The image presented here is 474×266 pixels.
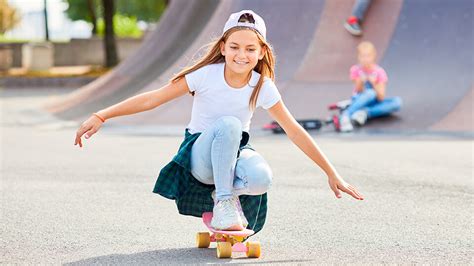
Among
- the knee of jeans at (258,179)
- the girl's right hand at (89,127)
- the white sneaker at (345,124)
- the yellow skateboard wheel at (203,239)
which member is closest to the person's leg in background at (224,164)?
the knee of jeans at (258,179)

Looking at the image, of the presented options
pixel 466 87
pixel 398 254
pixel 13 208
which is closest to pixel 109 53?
pixel 466 87

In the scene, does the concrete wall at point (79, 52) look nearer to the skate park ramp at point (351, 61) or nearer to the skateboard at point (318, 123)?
the skate park ramp at point (351, 61)

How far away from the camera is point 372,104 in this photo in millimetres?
11969

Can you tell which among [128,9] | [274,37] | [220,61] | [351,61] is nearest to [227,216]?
[220,61]

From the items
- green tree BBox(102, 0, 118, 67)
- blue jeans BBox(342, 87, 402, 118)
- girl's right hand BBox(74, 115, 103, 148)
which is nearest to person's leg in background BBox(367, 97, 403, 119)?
blue jeans BBox(342, 87, 402, 118)

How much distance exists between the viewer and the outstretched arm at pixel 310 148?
477 centimetres

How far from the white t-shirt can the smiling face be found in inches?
4.0

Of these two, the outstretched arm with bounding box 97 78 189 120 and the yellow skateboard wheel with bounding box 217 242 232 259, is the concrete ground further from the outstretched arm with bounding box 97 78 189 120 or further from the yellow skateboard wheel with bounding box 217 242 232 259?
the outstretched arm with bounding box 97 78 189 120

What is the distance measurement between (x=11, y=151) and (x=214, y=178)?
6.05m

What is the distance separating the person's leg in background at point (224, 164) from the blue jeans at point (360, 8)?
890cm

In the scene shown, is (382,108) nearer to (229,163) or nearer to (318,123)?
(318,123)

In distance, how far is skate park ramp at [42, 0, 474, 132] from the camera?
40.1 ft

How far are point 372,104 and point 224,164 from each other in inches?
298

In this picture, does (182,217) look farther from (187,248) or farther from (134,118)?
(134,118)
